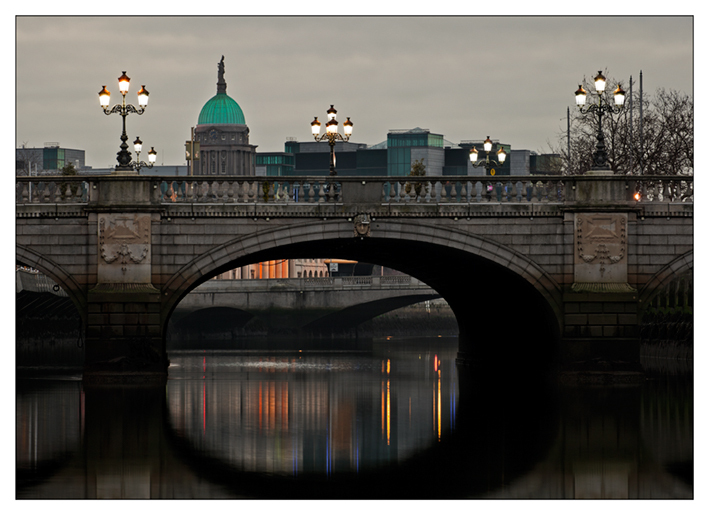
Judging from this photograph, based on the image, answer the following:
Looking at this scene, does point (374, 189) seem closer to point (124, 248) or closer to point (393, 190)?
point (393, 190)

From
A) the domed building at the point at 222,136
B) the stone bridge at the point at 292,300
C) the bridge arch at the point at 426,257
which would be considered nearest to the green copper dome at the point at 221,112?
the domed building at the point at 222,136

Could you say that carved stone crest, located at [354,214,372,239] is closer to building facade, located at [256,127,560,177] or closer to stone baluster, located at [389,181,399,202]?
stone baluster, located at [389,181,399,202]

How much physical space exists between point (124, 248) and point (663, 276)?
14.1 m

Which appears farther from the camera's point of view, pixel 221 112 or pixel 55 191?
pixel 221 112

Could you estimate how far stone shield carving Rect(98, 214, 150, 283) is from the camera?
2950 centimetres

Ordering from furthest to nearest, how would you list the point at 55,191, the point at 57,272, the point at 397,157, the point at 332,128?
1. the point at 397,157
2. the point at 332,128
3. the point at 55,191
4. the point at 57,272

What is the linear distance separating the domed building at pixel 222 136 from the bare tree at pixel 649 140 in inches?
4316

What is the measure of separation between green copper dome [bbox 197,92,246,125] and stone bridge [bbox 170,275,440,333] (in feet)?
309

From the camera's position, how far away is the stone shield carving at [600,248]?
98.3 ft

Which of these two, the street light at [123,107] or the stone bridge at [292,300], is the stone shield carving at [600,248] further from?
the stone bridge at [292,300]

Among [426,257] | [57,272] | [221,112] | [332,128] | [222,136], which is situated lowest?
[57,272]

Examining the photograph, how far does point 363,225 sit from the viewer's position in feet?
97.5

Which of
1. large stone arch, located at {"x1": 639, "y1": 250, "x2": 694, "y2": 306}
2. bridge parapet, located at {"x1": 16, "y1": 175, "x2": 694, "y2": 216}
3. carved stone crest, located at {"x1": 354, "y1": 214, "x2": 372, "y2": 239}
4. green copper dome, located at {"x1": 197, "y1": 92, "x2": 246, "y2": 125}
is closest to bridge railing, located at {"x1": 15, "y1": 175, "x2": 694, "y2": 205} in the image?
bridge parapet, located at {"x1": 16, "y1": 175, "x2": 694, "y2": 216}

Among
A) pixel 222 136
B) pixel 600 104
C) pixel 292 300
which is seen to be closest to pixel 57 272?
pixel 600 104
